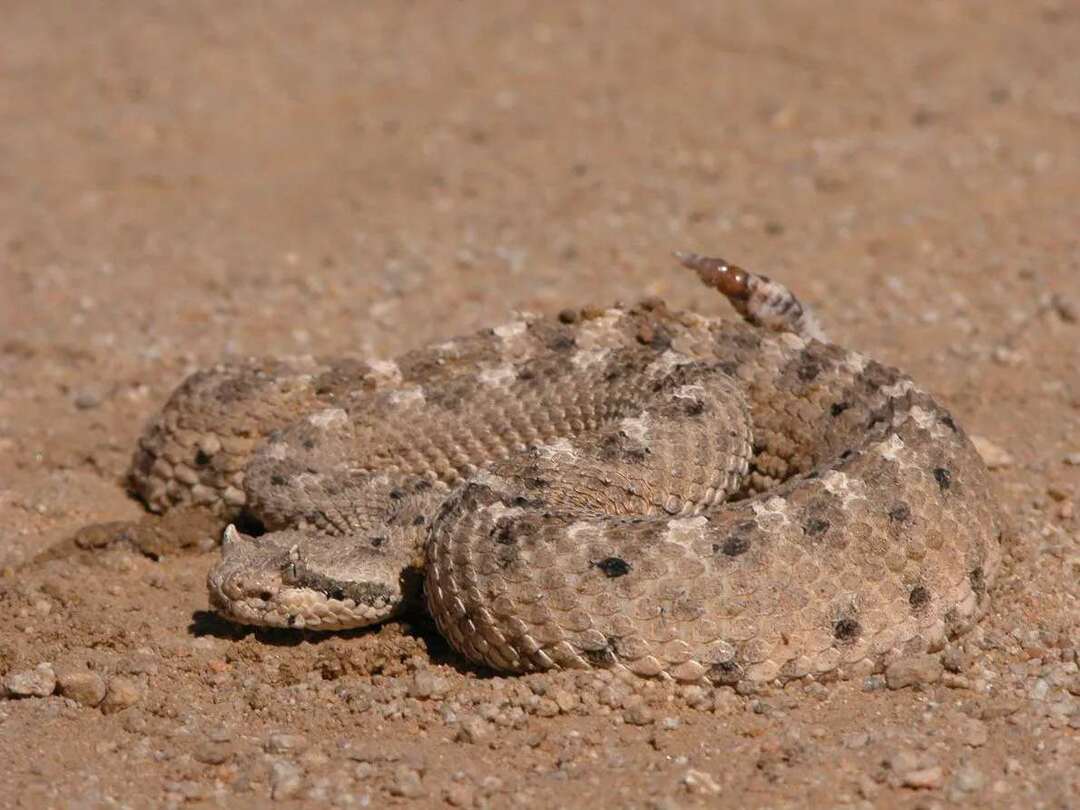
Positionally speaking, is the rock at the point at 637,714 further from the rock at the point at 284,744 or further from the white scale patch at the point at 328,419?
the white scale patch at the point at 328,419

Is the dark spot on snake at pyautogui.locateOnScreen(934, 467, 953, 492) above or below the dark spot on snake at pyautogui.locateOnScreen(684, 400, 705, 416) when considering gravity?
above

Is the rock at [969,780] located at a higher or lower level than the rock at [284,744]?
higher

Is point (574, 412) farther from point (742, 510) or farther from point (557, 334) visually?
point (742, 510)

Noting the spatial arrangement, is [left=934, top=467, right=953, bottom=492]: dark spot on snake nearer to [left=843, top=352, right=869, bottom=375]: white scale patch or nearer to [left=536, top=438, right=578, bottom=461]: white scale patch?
[left=843, top=352, right=869, bottom=375]: white scale patch

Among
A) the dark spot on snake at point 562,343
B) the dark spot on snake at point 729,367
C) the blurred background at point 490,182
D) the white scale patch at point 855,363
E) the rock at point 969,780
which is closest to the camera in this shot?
the rock at point 969,780

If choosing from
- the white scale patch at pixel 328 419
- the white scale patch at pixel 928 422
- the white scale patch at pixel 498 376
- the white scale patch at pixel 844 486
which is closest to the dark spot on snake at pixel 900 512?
the white scale patch at pixel 844 486

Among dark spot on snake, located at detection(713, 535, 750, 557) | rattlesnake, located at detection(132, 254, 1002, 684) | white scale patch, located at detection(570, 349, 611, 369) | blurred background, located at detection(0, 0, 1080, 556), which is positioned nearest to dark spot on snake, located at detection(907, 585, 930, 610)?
rattlesnake, located at detection(132, 254, 1002, 684)

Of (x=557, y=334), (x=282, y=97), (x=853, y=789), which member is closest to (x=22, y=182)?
(x=282, y=97)
